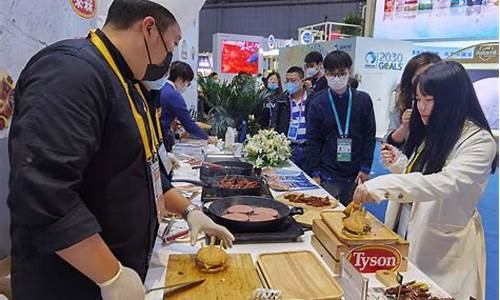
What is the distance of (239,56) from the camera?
34.8ft

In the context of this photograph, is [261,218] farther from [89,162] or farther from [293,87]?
[293,87]

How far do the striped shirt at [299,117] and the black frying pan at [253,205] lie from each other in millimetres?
2057

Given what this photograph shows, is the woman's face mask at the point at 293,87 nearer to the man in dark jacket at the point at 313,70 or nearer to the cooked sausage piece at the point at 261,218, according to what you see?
the man in dark jacket at the point at 313,70

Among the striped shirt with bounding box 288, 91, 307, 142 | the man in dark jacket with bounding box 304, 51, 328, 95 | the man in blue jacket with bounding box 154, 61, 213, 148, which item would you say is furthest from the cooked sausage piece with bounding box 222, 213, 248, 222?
the man in dark jacket with bounding box 304, 51, 328, 95

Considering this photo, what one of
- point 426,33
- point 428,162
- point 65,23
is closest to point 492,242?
point 428,162

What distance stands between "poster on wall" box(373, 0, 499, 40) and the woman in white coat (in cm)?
409

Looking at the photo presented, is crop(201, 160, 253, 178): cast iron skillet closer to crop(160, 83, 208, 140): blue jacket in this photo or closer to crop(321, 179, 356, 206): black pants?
crop(321, 179, 356, 206): black pants

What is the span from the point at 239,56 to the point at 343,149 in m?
8.35

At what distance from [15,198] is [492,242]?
3.89 m

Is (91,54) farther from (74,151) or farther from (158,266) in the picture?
(158,266)

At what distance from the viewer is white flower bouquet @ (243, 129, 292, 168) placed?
7.55 feet

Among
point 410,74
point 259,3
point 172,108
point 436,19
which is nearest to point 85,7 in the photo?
point 172,108

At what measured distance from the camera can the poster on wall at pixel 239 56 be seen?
10.3 metres

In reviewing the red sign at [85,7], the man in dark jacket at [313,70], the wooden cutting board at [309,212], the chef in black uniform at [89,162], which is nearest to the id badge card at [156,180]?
the chef in black uniform at [89,162]
